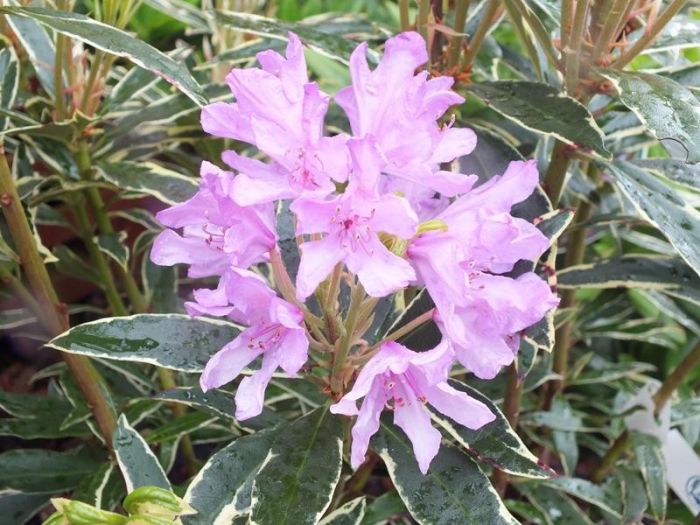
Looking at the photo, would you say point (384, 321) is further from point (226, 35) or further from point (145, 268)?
point (226, 35)

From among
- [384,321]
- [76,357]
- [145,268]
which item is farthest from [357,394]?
[145,268]

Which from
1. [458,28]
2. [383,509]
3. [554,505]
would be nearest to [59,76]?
[458,28]

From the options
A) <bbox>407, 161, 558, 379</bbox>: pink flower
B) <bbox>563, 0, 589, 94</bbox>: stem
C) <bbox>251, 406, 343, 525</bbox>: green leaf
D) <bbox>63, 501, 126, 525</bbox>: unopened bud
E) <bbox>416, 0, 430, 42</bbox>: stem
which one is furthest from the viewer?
<bbox>416, 0, 430, 42</bbox>: stem

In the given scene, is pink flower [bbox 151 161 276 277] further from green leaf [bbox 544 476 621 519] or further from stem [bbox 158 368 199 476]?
green leaf [bbox 544 476 621 519]

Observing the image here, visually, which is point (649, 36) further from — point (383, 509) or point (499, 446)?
point (383, 509)

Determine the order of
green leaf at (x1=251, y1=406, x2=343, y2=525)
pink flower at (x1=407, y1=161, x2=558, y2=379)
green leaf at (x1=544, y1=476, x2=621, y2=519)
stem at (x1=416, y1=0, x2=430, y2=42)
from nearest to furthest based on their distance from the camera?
pink flower at (x1=407, y1=161, x2=558, y2=379), green leaf at (x1=251, y1=406, x2=343, y2=525), stem at (x1=416, y1=0, x2=430, y2=42), green leaf at (x1=544, y1=476, x2=621, y2=519)

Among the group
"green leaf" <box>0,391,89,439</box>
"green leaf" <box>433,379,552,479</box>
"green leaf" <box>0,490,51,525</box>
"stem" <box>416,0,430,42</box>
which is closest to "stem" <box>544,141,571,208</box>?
"stem" <box>416,0,430,42</box>

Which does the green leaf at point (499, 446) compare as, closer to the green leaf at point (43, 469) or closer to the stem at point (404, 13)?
the stem at point (404, 13)
